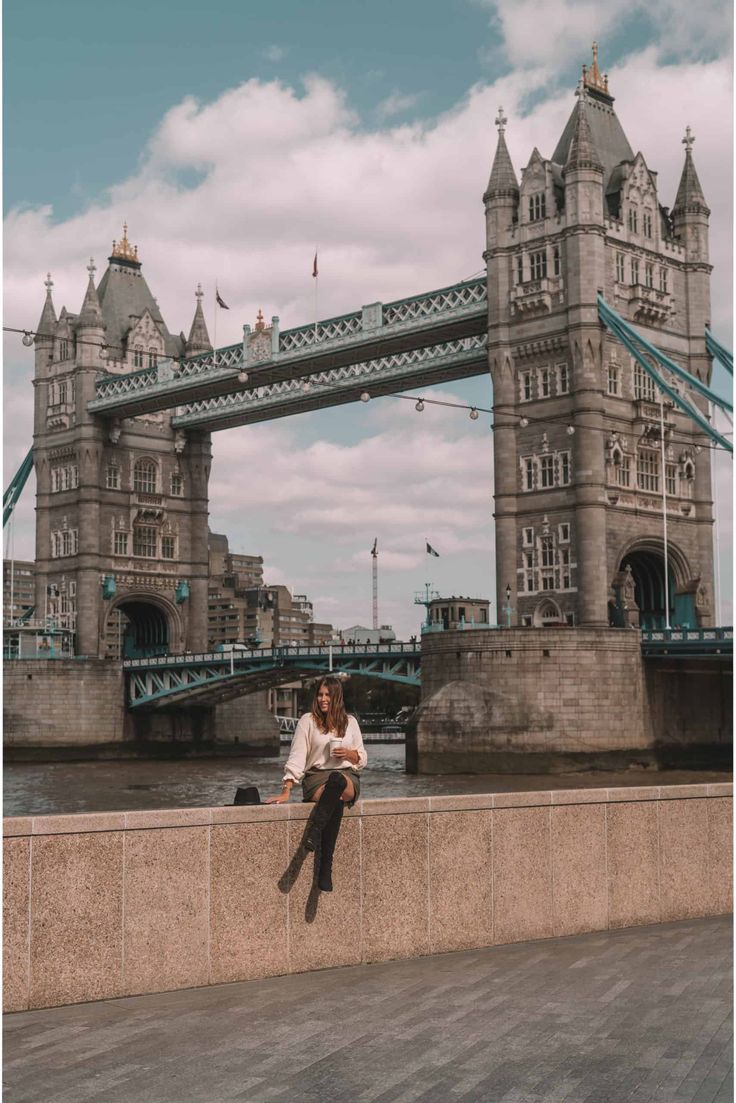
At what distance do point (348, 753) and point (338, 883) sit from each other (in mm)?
1028

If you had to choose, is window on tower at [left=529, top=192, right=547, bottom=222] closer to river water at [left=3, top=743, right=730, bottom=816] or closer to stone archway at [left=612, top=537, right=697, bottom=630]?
stone archway at [left=612, top=537, right=697, bottom=630]

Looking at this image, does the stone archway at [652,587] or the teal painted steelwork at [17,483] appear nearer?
the stone archway at [652,587]

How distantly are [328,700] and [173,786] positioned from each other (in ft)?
133

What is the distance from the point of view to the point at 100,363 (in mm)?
72062

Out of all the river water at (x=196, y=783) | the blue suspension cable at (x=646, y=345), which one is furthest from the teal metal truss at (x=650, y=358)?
the river water at (x=196, y=783)

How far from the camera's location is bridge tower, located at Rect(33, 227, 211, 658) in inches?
2778

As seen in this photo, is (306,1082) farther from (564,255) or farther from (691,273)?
(691,273)

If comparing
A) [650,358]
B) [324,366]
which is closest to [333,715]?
[650,358]

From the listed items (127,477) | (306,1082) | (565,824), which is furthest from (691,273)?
(306,1082)

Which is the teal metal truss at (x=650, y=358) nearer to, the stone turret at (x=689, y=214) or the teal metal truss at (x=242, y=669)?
the stone turret at (x=689, y=214)

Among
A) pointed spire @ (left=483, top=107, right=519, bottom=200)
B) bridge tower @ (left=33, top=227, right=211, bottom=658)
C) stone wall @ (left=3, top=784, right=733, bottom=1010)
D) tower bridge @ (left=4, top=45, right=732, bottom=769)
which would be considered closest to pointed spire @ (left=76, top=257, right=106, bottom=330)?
bridge tower @ (left=33, top=227, right=211, bottom=658)

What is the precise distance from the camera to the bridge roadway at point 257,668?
178ft

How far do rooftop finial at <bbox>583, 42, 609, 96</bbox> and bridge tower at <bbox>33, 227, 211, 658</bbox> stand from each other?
25996 mm

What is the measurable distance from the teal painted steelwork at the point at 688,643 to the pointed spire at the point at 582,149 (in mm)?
16799
